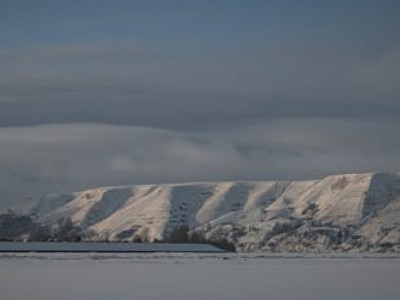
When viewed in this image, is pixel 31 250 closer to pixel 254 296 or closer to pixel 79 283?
pixel 79 283

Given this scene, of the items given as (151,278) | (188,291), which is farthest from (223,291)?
(151,278)

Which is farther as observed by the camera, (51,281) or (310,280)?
(310,280)

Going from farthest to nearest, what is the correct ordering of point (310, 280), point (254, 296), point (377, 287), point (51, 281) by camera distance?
point (310, 280) → point (51, 281) → point (377, 287) → point (254, 296)

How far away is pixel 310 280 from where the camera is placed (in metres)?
65.8

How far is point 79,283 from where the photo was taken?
5903 cm

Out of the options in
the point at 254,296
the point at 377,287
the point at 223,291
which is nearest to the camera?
the point at 254,296

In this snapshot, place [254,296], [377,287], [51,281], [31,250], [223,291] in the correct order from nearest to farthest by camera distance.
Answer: [254,296] → [223,291] → [377,287] → [51,281] → [31,250]

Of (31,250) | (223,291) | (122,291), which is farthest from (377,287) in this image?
(31,250)

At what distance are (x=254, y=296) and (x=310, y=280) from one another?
17743mm

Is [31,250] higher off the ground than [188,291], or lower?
higher

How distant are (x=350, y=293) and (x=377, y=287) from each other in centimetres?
601

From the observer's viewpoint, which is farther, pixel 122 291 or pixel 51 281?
pixel 51 281

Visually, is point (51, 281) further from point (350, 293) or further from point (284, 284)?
point (350, 293)

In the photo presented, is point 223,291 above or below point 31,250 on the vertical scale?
below
